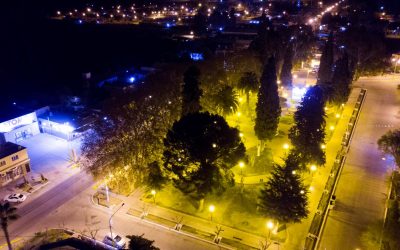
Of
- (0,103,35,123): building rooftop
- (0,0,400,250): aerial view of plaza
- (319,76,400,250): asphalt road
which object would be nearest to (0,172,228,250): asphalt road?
(0,0,400,250): aerial view of plaza

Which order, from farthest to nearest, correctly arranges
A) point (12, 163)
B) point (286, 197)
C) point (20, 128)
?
point (20, 128), point (12, 163), point (286, 197)

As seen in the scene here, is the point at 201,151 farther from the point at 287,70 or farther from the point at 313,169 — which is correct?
the point at 287,70

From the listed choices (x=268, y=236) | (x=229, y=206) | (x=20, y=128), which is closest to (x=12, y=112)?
(x=20, y=128)

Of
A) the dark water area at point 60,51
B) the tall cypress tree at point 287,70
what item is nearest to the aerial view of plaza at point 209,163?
the tall cypress tree at point 287,70

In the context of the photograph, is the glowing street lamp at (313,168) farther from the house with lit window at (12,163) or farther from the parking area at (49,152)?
the house with lit window at (12,163)

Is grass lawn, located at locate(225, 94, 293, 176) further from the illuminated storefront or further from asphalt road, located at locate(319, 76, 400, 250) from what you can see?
the illuminated storefront

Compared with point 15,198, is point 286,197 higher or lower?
higher
